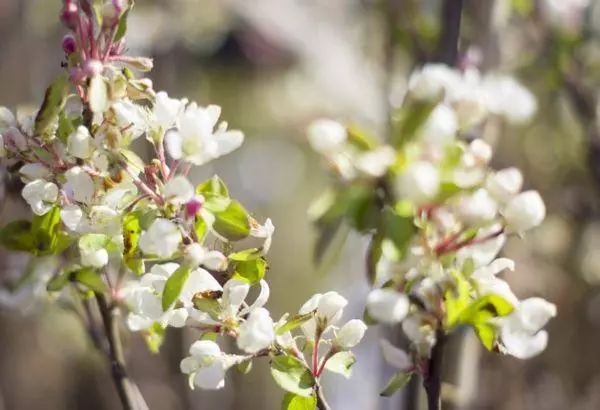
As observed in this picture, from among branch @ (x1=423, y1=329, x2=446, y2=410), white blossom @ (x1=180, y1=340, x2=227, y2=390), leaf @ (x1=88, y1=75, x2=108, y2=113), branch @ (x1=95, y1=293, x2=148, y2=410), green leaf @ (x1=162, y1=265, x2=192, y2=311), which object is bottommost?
branch @ (x1=95, y1=293, x2=148, y2=410)

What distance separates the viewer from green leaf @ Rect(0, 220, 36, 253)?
0.57 metres

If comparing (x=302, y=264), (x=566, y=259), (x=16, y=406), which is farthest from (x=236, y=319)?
(x=302, y=264)

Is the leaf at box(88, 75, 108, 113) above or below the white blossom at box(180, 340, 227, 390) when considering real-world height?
above

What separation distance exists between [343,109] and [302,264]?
0.86 metres

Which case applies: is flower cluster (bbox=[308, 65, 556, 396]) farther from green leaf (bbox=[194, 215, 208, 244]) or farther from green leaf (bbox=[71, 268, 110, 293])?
green leaf (bbox=[71, 268, 110, 293])

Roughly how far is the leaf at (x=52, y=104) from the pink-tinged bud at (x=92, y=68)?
0.06 feet

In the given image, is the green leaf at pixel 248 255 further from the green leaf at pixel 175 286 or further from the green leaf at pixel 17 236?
the green leaf at pixel 17 236

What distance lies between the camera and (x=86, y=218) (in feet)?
1.66

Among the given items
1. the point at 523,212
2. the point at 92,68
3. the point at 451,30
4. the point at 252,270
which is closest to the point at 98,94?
the point at 92,68

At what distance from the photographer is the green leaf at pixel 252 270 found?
0.51 metres

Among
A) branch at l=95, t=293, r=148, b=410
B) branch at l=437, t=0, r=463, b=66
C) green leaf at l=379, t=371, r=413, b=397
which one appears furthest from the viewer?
branch at l=437, t=0, r=463, b=66

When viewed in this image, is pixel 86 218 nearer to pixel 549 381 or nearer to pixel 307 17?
pixel 549 381

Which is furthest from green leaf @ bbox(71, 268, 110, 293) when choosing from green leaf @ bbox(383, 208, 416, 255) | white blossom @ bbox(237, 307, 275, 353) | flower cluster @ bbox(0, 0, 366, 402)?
green leaf @ bbox(383, 208, 416, 255)

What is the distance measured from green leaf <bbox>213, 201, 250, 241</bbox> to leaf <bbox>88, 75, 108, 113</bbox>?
0.09 m
